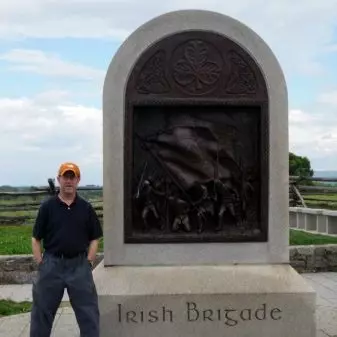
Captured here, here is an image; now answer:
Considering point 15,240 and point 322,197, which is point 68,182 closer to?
point 15,240

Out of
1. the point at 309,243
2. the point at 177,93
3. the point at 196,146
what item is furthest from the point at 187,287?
the point at 309,243

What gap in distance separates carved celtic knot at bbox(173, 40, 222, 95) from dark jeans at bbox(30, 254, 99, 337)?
180 centimetres

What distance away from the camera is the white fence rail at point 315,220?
14.1m

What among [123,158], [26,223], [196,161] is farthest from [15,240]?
[196,161]

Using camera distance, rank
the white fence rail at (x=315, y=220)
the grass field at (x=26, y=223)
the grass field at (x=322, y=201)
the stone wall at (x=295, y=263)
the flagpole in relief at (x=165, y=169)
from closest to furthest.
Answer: the flagpole in relief at (x=165, y=169) < the stone wall at (x=295, y=263) < the grass field at (x=26, y=223) < the white fence rail at (x=315, y=220) < the grass field at (x=322, y=201)

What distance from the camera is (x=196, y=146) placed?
5898mm

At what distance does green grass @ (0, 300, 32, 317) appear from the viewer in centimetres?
801

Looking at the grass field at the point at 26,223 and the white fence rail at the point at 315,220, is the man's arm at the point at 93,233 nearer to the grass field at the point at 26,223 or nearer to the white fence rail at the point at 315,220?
the grass field at the point at 26,223

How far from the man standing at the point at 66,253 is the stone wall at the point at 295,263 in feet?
18.1

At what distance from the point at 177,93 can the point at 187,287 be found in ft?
5.50

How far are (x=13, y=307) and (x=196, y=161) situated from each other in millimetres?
3737

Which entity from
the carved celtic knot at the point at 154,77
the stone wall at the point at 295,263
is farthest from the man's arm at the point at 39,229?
the stone wall at the point at 295,263

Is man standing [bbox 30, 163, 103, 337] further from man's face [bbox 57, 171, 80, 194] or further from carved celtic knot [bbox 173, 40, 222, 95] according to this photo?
carved celtic knot [bbox 173, 40, 222, 95]

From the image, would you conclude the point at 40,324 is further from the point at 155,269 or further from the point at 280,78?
the point at 280,78
